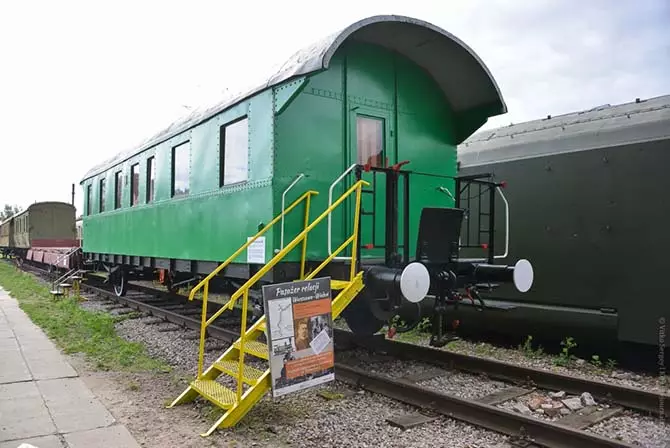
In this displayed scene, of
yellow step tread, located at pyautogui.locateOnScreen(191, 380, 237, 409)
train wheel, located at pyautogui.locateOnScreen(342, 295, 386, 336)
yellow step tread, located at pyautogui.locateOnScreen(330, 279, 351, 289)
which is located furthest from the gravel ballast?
yellow step tread, located at pyautogui.locateOnScreen(330, 279, 351, 289)

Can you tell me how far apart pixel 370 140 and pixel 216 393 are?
Answer: 3529 millimetres

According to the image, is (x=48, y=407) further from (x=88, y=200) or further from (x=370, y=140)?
(x=88, y=200)

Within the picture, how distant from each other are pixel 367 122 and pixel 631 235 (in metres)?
3.37

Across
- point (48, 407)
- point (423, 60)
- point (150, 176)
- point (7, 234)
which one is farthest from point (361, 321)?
point (7, 234)

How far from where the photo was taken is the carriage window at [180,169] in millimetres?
8125

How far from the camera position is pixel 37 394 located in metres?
5.28

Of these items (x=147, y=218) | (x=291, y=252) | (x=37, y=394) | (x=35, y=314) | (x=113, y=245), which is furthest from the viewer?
(x=113, y=245)

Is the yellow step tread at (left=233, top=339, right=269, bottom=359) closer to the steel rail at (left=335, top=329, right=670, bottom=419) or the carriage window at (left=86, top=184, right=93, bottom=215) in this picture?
the steel rail at (left=335, top=329, right=670, bottom=419)

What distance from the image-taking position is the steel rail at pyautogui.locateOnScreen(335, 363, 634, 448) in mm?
3838

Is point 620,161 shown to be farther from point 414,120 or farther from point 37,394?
point 37,394

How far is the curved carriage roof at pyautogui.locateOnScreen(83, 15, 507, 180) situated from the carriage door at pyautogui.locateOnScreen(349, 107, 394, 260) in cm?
88

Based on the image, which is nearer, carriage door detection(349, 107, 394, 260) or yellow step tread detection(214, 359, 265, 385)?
yellow step tread detection(214, 359, 265, 385)

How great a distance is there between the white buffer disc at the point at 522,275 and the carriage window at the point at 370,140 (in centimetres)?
210

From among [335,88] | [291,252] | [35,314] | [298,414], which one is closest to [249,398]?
[298,414]
